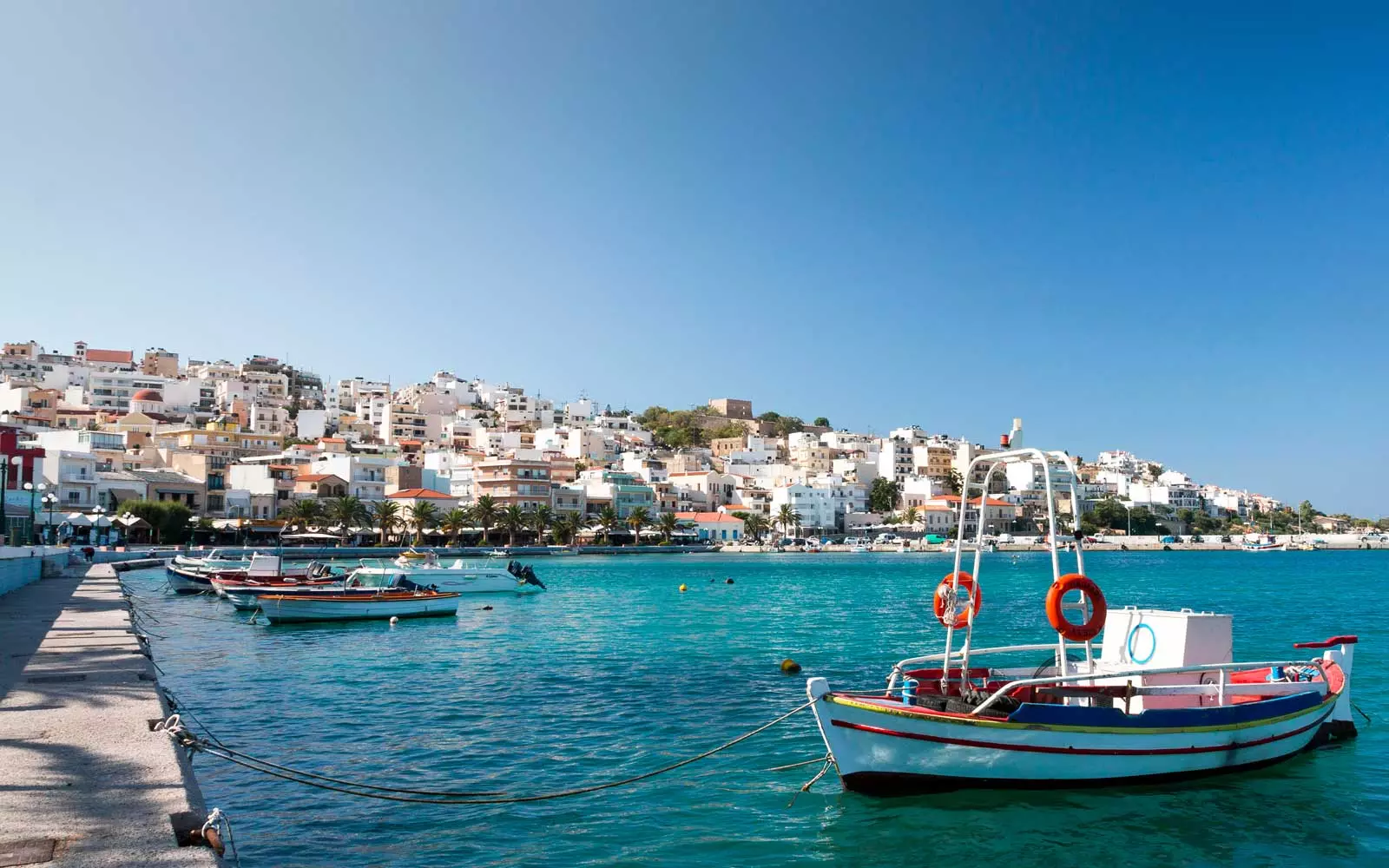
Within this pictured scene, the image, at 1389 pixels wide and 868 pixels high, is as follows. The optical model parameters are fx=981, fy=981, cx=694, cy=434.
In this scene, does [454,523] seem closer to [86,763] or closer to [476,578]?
[476,578]

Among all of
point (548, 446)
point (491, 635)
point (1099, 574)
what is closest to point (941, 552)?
point (1099, 574)

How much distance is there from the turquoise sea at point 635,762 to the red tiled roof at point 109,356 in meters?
138

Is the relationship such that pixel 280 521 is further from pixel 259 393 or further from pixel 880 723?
pixel 880 723

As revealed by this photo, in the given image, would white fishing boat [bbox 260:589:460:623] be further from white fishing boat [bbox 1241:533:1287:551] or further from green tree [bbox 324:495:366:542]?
white fishing boat [bbox 1241:533:1287:551]

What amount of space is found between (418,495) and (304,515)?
1101 cm

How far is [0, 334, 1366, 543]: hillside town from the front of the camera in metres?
84.0

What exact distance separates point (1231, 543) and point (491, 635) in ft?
491

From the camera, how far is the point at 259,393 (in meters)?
149

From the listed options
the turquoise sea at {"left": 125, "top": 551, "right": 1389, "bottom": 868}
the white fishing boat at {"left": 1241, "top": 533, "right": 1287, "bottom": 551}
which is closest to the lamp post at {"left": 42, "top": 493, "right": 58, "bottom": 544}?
the turquoise sea at {"left": 125, "top": 551, "right": 1389, "bottom": 868}

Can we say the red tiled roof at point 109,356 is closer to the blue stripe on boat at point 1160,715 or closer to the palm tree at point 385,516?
the palm tree at point 385,516

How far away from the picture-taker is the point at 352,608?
3253cm

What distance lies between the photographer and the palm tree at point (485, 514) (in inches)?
3733

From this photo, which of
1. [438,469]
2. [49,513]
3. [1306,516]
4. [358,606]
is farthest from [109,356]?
[1306,516]

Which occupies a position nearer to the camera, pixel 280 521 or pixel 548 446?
pixel 280 521
